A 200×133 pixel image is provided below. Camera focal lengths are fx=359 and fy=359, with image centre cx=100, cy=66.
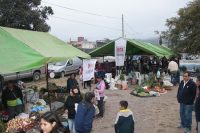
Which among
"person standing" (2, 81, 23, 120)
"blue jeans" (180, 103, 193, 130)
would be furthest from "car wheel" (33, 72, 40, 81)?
"blue jeans" (180, 103, 193, 130)

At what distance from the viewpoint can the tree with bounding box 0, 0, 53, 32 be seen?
26141 mm

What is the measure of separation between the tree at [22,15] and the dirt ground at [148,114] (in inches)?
391

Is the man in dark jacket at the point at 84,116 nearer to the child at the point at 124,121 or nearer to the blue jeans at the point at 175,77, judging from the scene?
the child at the point at 124,121

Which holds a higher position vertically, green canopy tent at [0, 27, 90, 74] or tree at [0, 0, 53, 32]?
tree at [0, 0, 53, 32]

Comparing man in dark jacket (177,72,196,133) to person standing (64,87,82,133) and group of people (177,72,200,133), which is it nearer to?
group of people (177,72,200,133)

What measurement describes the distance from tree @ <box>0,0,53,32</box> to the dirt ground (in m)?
9.94

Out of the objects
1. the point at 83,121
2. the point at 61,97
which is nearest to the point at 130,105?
the point at 61,97

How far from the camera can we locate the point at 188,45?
26.1 m

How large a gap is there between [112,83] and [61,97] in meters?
7.65

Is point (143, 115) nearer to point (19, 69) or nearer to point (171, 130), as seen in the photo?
point (171, 130)

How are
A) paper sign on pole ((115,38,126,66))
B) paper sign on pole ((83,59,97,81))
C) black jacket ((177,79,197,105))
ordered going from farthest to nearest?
paper sign on pole ((115,38,126,66)) → paper sign on pole ((83,59,97,81)) → black jacket ((177,79,197,105))

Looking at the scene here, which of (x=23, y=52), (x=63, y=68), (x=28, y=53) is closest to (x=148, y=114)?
(x=28, y=53)

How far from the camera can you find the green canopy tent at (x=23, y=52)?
9461 mm

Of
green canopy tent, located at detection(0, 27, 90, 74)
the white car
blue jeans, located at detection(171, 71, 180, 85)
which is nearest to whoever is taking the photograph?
green canopy tent, located at detection(0, 27, 90, 74)
